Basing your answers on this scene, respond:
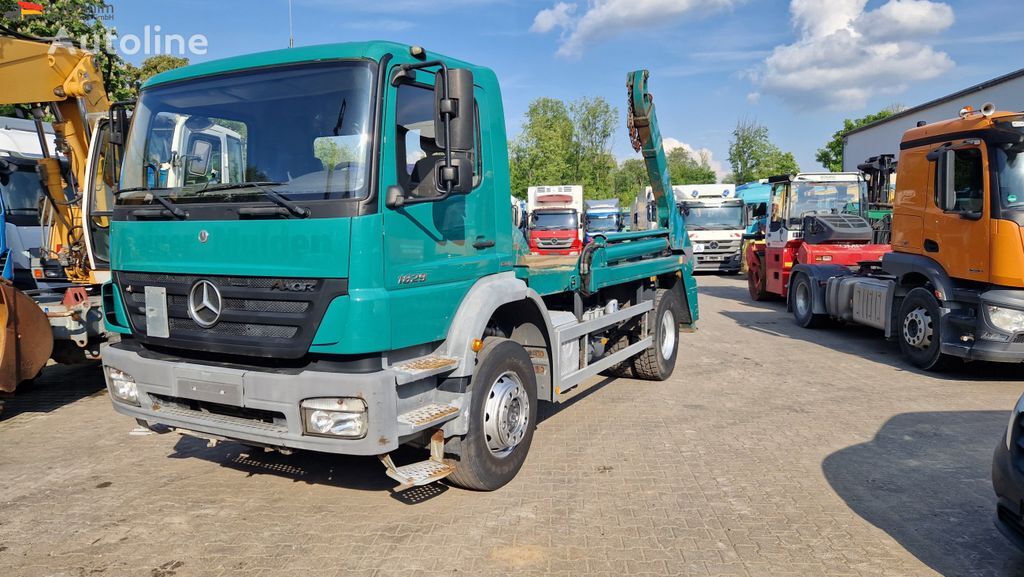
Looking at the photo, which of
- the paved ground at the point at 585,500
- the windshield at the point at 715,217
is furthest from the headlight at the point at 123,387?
the windshield at the point at 715,217

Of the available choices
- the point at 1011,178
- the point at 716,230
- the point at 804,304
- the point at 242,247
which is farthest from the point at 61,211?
the point at 716,230

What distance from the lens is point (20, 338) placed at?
20.6 ft

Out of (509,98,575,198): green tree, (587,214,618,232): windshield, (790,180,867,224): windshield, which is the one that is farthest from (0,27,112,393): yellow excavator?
(509,98,575,198): green tree

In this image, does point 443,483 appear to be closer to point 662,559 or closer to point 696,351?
point 662,559

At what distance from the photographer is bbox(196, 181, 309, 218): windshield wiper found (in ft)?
11.8

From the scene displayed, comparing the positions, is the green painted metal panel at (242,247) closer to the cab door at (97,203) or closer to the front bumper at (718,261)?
the cab door at (97,203)

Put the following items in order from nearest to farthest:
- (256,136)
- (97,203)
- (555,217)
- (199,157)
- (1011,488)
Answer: (1011,488)
(256,136)
(199,157)
(97,203)
(555,217)

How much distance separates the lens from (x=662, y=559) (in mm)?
3619

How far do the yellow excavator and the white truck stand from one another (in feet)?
57.3

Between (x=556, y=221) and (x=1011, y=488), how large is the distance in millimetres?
21446

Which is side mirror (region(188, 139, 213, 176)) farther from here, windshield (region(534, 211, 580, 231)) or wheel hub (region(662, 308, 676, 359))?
windshield (region(534, 211, 580, 231))

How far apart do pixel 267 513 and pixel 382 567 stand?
1.13 meters

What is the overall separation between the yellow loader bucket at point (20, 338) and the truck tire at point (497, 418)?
456 cm

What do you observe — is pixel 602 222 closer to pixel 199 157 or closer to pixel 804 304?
pixel 804 304
